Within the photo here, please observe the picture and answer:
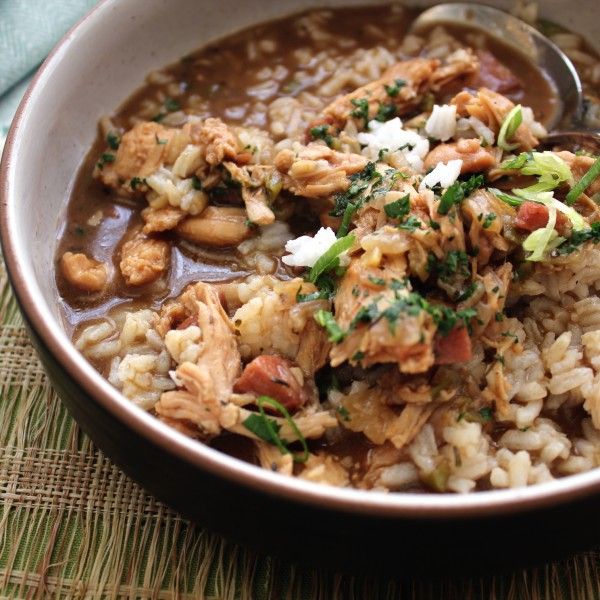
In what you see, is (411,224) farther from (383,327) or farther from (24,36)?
(24,36)

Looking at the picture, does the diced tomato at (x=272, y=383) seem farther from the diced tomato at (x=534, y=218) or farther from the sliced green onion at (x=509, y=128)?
the sliced green onion at (x=509, y=128)

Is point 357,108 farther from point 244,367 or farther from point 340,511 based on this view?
point 340,511

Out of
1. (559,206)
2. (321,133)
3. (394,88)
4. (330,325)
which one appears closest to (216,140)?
(321,133)

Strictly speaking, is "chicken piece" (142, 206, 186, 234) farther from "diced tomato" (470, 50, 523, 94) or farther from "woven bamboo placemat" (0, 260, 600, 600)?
"diced tomato" (470, 50, 523, 94)

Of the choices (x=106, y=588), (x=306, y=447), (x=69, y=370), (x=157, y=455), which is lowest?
(x=106, y=588)

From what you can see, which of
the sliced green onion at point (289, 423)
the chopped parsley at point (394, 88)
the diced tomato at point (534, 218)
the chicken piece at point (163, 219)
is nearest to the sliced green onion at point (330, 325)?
the sliced green onion at point (289, 423)

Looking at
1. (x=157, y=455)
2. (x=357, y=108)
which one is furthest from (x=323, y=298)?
(x=357, y=108)
